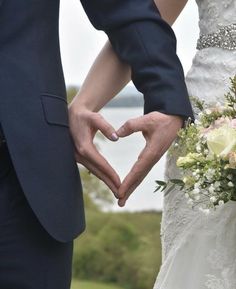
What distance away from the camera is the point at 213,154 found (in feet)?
7.94

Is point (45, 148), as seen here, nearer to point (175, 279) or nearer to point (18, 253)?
point (18, 253)

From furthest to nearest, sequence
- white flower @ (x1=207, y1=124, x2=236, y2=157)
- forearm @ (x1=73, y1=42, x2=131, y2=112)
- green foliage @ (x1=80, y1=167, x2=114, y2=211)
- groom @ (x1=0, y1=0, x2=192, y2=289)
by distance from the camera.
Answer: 1. green foliage @ (x1=80, y1=167, x2=114, y2=211)
2. forearm @ (x1=73, y1=42, x2=131, y2=112)
3. groom @ (x1=0, y1=0, x2=192, y2=289)
4. white flower @ (x1=207, y1=124, x2=236, y2=157)

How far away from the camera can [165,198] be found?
309cm

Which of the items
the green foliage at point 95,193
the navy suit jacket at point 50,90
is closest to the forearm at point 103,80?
the navy suit jacket at point 50,90

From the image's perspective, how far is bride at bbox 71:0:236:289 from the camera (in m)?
2.87

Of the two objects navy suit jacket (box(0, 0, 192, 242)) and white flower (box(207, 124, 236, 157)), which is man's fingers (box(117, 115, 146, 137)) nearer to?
navy suit jacket (box(0, 0, 192, 242))

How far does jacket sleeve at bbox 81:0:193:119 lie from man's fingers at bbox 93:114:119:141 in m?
0.11

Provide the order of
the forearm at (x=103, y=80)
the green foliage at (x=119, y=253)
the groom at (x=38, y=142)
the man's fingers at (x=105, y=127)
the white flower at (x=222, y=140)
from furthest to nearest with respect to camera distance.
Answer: the green foliage at (x=119, y=253) < the forearm at (x=103, y=80) < the man's fingers at (x=105, y=127) < the groom at (x=38, y=142) < the white flower at (x=222, y=140)

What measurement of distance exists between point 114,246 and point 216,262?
27.1ft

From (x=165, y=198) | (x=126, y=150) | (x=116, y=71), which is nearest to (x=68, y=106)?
(x=116, y=71)

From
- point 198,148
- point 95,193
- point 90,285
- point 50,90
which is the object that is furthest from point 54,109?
point 95,193

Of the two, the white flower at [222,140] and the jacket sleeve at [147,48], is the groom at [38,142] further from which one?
the white flower at [222,140]

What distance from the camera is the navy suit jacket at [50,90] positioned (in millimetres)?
2711

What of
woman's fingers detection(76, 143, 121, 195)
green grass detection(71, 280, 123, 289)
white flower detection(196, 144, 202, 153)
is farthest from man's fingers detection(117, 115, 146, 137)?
green grass detection(71, 280, 123, 289)
